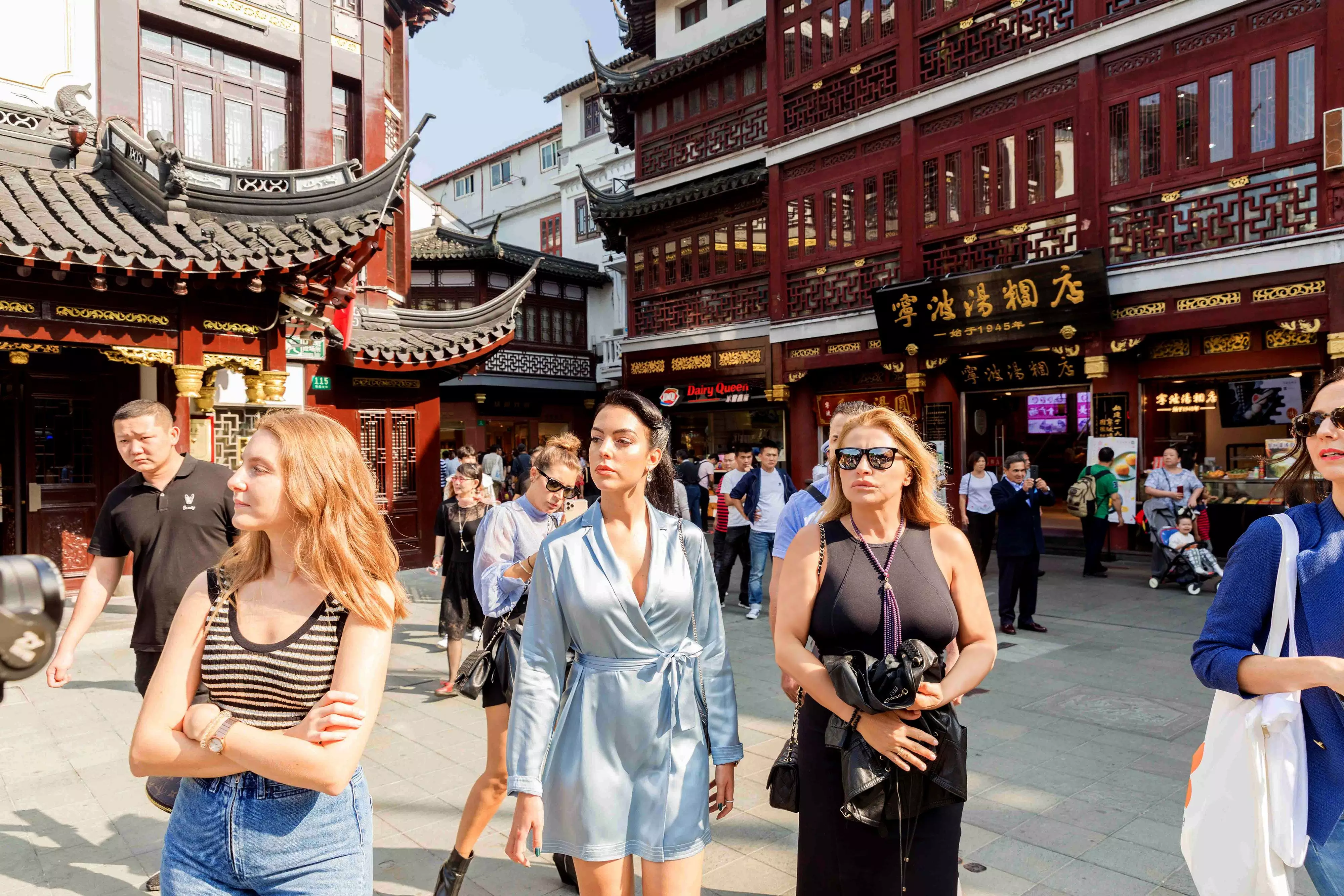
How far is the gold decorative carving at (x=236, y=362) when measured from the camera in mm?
9195

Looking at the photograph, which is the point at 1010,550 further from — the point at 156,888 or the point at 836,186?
the point at 836,186

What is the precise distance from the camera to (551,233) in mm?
32625

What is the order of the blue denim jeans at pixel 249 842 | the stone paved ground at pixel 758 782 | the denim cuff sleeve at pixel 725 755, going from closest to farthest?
the blue denim jeans at pixel 249 842, the denim cuff sleeve at pixel 725 755, the stone paved ground at pixel 758 782

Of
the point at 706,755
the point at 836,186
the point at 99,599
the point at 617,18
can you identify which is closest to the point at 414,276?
the point at 617,18

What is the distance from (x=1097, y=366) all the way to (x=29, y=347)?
13.9 metres

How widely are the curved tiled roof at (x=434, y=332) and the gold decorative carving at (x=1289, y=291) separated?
35.5 feet

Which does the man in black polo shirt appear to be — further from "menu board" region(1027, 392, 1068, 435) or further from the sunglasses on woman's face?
"menu board" region(1027, 392, 1068, 435)

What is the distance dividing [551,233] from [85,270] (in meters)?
25.6

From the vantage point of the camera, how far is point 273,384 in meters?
9.89

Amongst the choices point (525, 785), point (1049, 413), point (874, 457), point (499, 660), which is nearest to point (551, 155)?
point (1049, 413)

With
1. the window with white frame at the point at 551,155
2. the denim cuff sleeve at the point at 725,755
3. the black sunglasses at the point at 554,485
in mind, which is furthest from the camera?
the window with white frame at the point at 551,155

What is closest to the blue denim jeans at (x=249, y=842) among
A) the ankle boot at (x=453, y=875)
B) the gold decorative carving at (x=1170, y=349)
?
the ankle boot at (x=453, y=875)

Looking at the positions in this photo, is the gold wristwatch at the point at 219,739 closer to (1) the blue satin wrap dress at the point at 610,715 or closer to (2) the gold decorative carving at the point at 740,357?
(1) the blue satin wrap dress at the point at 610,715

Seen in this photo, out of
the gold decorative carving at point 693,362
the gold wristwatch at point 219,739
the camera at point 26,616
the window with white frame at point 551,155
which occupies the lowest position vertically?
the gold wristwatch at point 219,739
